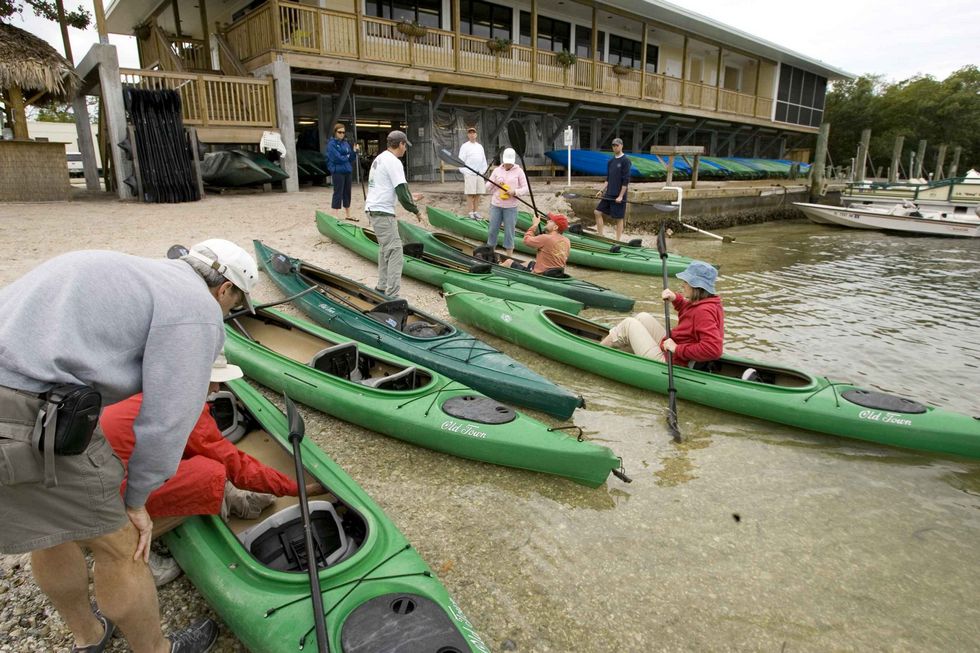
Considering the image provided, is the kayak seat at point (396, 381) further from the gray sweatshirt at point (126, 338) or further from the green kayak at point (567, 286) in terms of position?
the green kayak at point (567, 286)

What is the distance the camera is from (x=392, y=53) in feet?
43.8

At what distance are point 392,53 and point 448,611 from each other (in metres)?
13.9

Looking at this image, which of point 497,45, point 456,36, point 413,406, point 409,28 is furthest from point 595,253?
point 497,45

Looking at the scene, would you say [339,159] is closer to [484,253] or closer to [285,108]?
[484,253]

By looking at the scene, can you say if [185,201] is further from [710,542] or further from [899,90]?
[899,90]

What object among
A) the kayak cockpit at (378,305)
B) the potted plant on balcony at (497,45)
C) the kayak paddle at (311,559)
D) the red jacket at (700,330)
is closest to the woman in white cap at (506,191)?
the kayak cockpit at (378,305)

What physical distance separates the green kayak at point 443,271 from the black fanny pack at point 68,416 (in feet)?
18.1

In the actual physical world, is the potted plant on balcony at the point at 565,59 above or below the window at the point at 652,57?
below

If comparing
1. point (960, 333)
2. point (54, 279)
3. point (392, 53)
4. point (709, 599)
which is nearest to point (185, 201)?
point (392, 53)

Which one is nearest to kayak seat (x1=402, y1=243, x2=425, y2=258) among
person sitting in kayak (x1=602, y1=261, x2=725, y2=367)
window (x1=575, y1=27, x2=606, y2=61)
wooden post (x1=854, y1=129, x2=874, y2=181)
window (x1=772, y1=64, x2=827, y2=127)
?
person sitting in kayak (x1=602, y1=261, x2=725, y2=367)

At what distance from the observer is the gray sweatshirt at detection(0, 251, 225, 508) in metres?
1.47

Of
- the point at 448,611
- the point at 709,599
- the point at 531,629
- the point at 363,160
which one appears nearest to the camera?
the point at 448,611

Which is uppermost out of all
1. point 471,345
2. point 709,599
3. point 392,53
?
point 392,53

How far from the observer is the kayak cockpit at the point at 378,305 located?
532 centimetres
